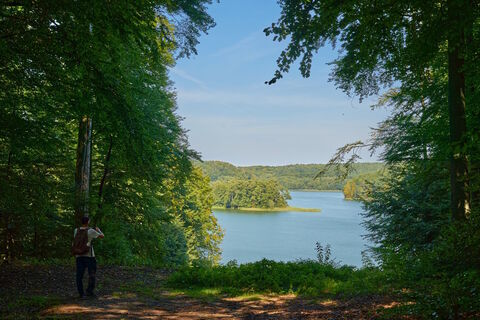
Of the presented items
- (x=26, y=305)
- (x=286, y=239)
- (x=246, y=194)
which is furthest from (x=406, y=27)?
(x=246, y=194)

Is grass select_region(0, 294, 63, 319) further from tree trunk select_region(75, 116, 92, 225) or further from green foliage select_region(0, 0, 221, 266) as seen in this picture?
tree trunk select_region(75, 116, 92, 225)

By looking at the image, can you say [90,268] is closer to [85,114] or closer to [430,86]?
[85,114]

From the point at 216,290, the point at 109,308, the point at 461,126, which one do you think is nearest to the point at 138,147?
the point at 109,308

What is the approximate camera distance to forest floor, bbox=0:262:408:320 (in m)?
5.98

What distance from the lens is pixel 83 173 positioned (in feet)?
40.4

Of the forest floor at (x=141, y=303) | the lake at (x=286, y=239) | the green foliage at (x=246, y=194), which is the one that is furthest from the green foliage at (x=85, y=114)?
the green foliage at (x=246, y=194)

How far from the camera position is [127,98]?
22.9 ft

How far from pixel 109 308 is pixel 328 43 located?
7.64 metres

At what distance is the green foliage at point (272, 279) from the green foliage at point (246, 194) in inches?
4097

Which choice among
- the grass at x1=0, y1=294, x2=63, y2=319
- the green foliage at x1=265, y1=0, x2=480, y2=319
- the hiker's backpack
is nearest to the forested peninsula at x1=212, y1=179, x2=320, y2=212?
the green foliage at x1=265, y1=0, x2=480, y2=319

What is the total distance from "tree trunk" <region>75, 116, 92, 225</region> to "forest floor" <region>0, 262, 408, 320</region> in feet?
8.11

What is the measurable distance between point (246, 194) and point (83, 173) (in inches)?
4061

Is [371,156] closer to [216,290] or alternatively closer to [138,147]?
[216,290]

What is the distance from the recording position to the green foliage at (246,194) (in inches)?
4513
